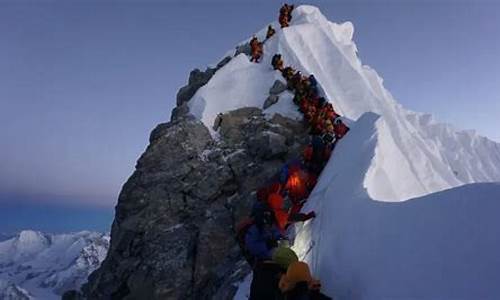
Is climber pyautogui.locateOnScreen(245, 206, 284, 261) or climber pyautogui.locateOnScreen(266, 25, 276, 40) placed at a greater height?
climber pyautogui.locateOnScreen(266, 25, 276, 40)

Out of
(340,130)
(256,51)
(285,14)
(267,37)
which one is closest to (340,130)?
(340,130)

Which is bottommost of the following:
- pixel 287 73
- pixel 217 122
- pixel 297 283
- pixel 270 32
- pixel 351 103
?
pixel 297 283

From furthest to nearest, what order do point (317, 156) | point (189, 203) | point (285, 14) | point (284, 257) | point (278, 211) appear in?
point (285, 14) < point (189, 203) < point (317, 156) < point (278, 211) < point (284, 257)

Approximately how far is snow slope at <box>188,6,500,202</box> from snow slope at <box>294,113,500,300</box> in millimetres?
4430

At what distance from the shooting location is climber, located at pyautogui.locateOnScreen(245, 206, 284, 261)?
9.70 m

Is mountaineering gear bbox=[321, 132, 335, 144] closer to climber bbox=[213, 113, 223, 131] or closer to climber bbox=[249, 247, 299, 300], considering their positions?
climber bbox=[213, 113, 223, 131]

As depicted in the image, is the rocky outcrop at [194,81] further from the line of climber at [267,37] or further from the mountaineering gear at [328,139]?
the mountaineering gear at [328,139]

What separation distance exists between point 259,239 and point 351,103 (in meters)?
19.2

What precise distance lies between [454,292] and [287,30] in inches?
1063

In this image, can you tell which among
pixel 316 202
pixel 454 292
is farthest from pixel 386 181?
pixel 454 292

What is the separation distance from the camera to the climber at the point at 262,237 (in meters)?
9.70

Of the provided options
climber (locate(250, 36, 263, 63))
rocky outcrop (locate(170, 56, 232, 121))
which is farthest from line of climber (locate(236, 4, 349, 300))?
rocky outcrop (locate(170, 56, 232, 121))

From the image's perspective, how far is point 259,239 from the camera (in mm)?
9883

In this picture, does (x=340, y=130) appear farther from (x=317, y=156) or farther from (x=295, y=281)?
(x=295, y=281)
